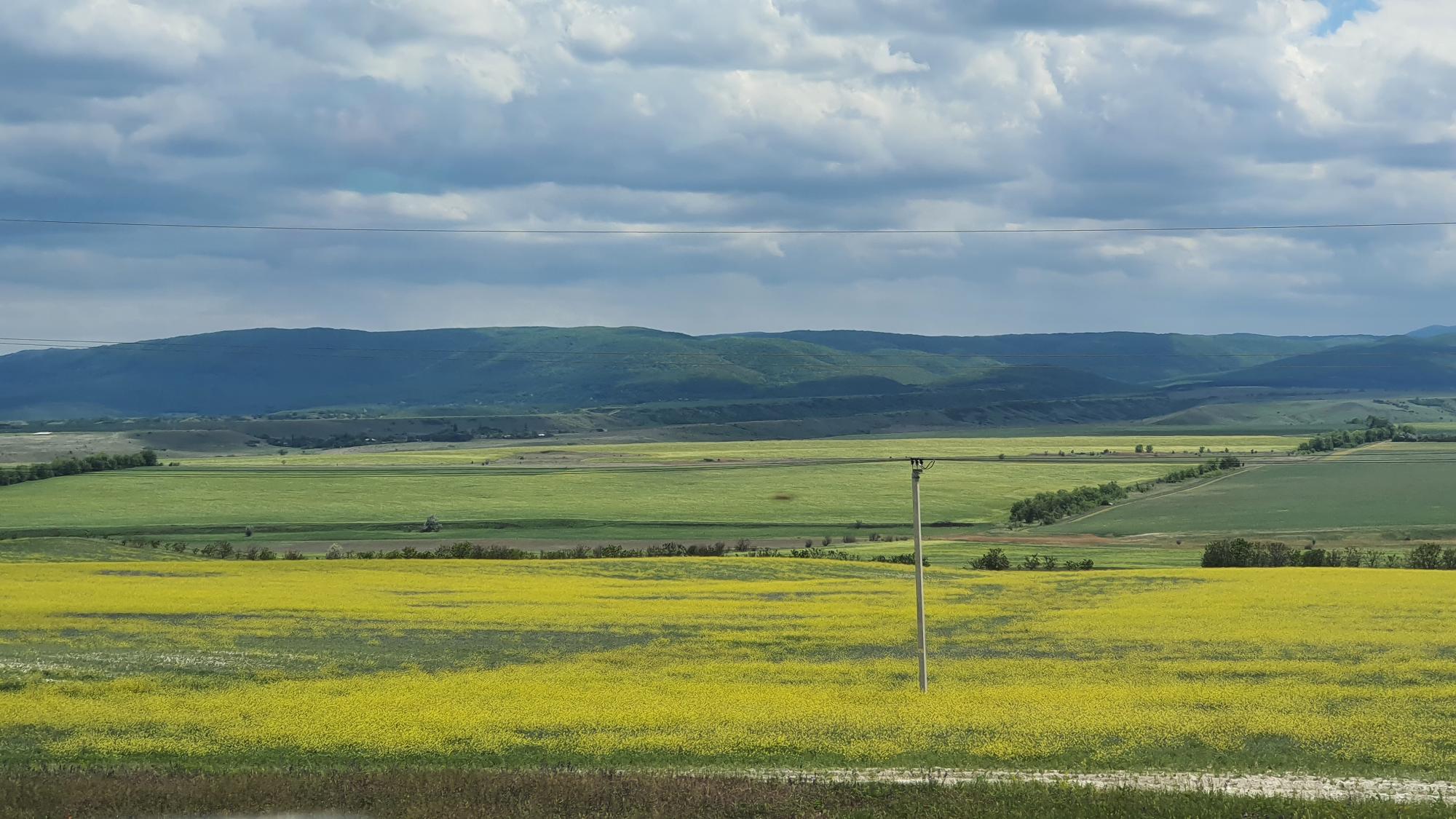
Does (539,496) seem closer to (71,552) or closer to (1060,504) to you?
(1060,504)

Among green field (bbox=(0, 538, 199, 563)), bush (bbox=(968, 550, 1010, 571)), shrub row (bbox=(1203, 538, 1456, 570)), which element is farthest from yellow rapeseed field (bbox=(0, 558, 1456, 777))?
green field (bbox=(0, 538, 199, 563))

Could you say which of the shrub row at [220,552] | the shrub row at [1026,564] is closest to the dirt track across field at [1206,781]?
the shrub row at [1026,564]

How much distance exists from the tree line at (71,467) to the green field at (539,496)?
3.74 meters

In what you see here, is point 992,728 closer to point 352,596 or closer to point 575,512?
point 352,596

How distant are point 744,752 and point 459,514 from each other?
324 feet

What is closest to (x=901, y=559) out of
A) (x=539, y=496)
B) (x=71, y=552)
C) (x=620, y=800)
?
(x=71, y=552)

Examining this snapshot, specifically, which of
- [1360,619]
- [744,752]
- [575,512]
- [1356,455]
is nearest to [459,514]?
[575,512]

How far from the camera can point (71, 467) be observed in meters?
151

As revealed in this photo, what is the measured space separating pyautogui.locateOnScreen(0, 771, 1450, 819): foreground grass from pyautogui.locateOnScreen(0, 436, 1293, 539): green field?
81141mm

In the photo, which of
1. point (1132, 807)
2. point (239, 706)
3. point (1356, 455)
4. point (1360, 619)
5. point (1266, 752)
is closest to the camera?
point (1132, 807)

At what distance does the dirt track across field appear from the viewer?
74.1 feet

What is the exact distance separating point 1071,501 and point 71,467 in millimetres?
107926

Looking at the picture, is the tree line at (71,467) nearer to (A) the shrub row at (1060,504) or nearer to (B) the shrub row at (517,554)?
(B) the shrub row at (517,554)

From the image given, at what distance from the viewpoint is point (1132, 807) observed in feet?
68.8
